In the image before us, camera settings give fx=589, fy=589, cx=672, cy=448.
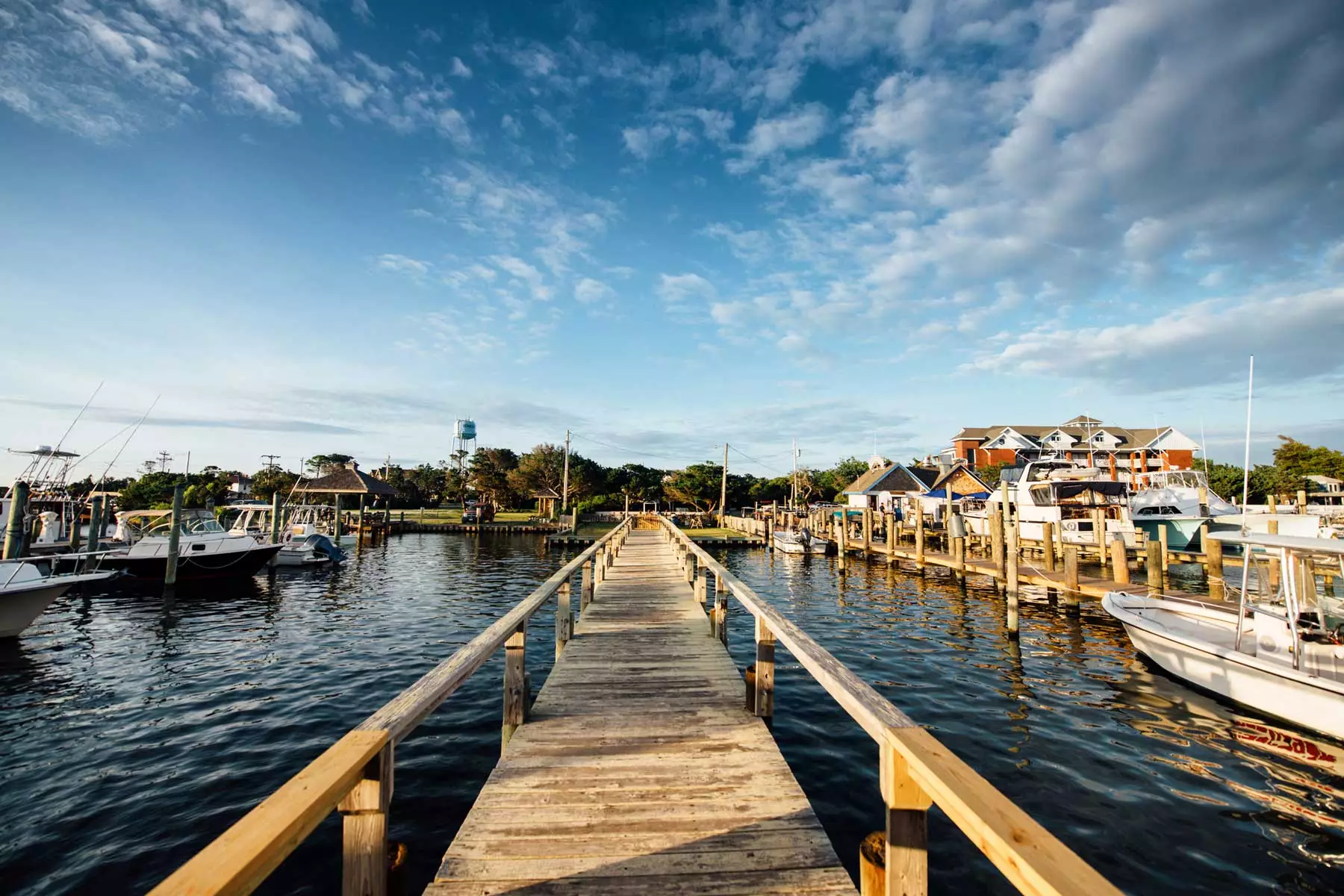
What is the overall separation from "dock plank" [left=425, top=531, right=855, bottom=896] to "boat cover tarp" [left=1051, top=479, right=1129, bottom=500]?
28.4 metres

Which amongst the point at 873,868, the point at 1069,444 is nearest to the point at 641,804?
the point at 873,868

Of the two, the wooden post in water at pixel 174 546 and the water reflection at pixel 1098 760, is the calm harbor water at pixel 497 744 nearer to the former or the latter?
the water reflection at pixel 1098 760

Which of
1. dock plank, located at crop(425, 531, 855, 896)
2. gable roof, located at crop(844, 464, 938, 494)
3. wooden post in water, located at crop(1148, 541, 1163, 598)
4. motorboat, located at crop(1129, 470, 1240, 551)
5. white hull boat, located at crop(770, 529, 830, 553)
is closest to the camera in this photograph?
dock plank, located at crop(425, 531, 855, 896)

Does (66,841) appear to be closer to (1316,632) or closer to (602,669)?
(602,669)

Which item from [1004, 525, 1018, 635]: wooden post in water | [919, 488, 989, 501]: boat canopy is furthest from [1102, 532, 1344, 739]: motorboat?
[919, 488, 989, 501]: boat canopy

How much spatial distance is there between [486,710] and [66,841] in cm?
474

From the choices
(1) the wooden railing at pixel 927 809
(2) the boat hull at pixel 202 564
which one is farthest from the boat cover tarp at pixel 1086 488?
(2) the boat hull at pixel 202 564

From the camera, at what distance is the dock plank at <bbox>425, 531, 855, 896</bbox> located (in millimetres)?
3303

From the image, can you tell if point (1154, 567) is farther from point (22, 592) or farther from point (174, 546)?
point (174, 546)

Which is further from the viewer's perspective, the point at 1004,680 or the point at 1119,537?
the point at 1119,537

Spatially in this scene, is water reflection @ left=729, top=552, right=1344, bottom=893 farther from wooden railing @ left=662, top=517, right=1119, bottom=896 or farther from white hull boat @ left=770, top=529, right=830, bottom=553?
white hull boat @ left=770, top=529, right=830, bottom=553

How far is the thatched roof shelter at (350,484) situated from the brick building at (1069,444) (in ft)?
199

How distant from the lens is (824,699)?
9.74 m

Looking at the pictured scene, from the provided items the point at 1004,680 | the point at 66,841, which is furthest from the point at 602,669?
the point at 1004,680
